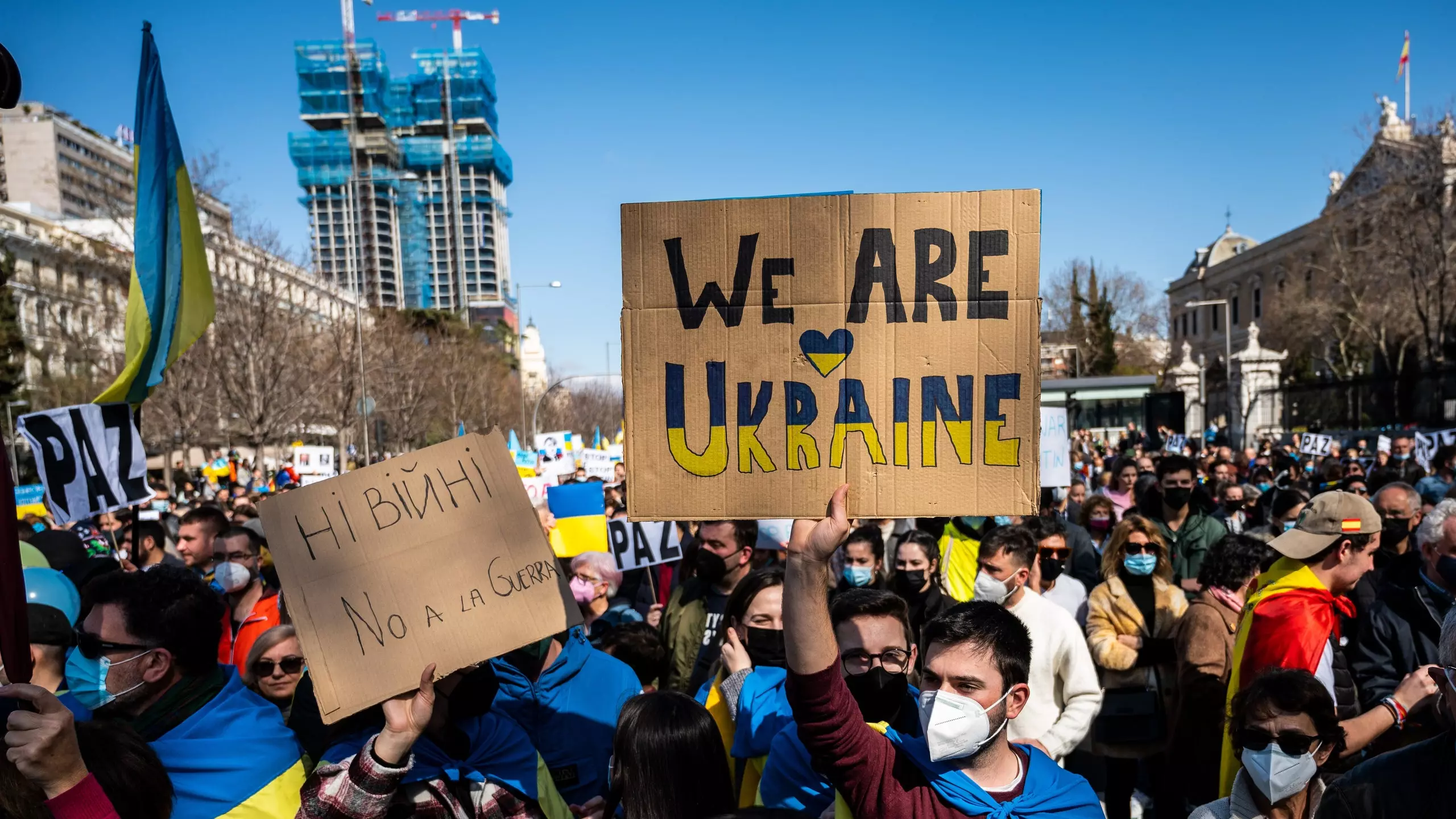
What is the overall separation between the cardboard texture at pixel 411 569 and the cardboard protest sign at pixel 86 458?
5.31m

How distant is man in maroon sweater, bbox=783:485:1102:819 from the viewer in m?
2.27

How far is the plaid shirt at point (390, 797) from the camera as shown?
2.40m

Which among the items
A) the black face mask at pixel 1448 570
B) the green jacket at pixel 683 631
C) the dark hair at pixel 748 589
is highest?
the dark hair at pixel 748 589

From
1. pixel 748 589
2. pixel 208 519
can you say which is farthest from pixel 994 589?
pixel 208 519

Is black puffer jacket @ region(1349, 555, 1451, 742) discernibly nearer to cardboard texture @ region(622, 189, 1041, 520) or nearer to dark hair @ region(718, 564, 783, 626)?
dark hair @ region(718, 564, 783, 626)

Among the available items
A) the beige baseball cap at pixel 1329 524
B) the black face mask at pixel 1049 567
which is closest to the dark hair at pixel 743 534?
the black face mask at pixel 1049 567

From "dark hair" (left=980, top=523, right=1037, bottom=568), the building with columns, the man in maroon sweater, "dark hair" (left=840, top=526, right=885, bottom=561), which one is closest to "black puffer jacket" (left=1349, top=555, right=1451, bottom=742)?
"dark hair" (left=980, top=523, right=1037, bottom=568)

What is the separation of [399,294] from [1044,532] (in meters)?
77.7

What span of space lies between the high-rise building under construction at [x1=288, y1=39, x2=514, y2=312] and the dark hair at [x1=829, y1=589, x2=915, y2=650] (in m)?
71.7

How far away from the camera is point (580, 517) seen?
771 cm

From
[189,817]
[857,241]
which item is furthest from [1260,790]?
[189,817]

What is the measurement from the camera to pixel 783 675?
325cm

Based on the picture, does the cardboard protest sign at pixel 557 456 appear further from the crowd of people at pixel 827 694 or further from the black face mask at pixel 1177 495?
the black face mask at pixel 1177 495

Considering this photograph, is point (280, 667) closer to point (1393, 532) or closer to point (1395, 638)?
point (1395, 638)
